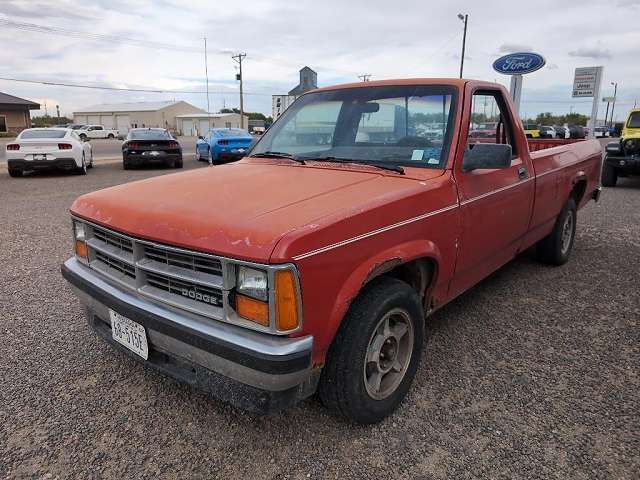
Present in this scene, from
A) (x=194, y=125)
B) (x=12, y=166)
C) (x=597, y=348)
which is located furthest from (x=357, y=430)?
(x=194, y=125)

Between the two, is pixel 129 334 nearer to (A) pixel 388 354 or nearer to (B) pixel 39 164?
(A) pixel 388 354

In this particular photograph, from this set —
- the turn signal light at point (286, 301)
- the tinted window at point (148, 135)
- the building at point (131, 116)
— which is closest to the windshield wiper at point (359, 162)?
the turn signal light at point (286, 301)

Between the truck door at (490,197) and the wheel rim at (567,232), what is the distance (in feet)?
4.71

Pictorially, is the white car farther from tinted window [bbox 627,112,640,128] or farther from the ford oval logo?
tinted window [bbox 627,112,640,128]

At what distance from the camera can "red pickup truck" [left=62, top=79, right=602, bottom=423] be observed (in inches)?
75.5

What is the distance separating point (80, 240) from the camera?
110 inches

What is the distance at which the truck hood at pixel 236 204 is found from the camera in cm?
193

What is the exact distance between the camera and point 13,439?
7.64ft

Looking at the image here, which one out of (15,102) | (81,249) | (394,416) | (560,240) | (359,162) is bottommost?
(394,416)

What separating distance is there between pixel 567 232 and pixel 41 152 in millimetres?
12802

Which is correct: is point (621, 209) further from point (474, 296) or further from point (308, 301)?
point (308, 301)

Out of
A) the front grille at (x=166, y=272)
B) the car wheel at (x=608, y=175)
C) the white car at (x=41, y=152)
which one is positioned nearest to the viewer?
the front grille at (x=166, y=272)

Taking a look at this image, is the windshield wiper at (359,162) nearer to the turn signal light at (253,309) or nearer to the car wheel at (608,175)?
the turn signal light at (253,309)

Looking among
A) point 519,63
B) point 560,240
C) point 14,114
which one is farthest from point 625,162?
point 14,114
